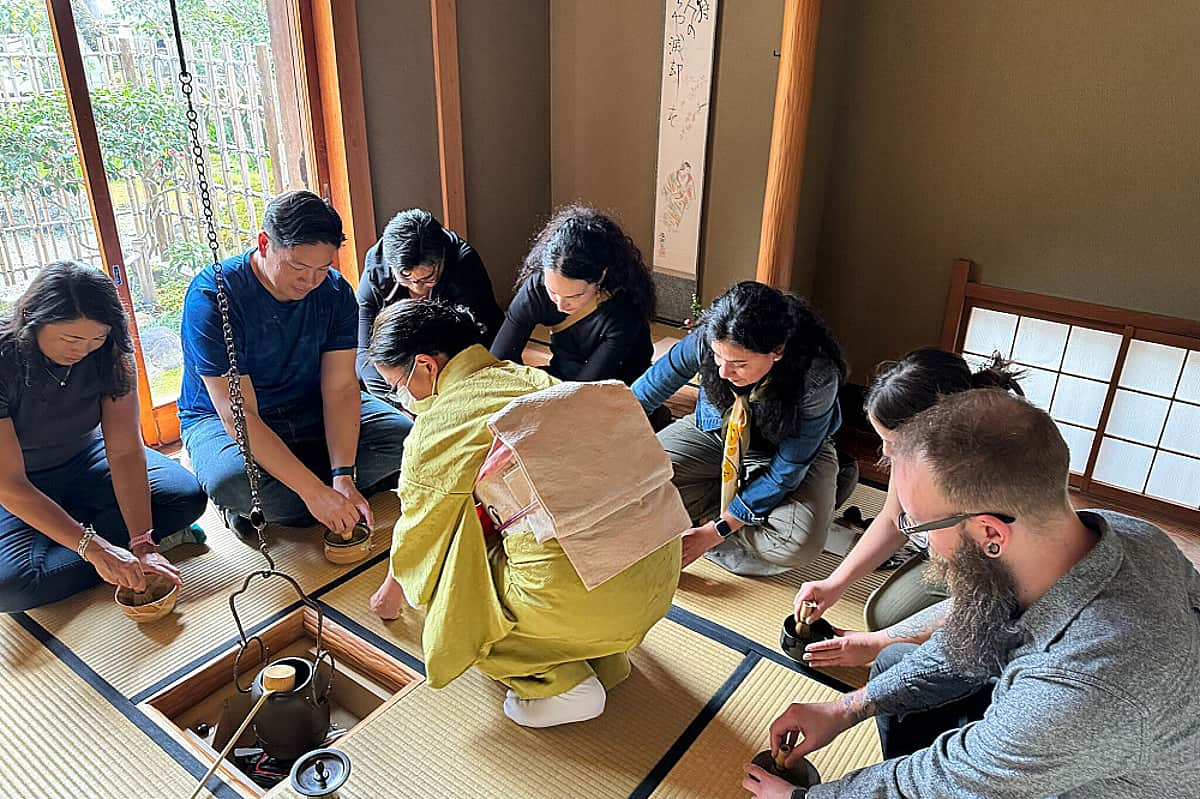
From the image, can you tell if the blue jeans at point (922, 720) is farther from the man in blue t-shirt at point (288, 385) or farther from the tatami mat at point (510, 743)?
the man in blue t-shirt at point (288, 385)

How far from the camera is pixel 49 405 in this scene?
2.24 meters

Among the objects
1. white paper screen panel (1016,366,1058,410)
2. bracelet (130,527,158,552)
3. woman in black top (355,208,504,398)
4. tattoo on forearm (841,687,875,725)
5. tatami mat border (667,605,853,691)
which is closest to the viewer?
tattoo on forearm (841,687,875,725)

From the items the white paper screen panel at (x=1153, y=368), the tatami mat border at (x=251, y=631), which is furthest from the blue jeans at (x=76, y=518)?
the white paper screen panel at (x=1153, y=368)

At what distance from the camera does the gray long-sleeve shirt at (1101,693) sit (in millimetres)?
1019

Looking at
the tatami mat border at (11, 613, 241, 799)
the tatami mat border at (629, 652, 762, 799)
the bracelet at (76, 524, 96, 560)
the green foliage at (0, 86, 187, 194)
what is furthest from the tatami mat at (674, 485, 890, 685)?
the green foliage at (0, 86, 187, 194)

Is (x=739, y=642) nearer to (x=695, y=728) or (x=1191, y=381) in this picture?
(x=695, y=728)

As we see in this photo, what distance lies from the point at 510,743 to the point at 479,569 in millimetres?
409

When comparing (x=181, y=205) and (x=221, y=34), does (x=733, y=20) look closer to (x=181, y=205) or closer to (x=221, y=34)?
(x=221, y=34)

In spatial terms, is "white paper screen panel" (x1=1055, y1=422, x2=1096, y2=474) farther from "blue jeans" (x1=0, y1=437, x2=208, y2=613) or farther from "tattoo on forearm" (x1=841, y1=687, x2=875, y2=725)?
"blue jeans" (x1=0, y1=437, x2=208, y2=613)

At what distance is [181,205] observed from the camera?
10.5 ft

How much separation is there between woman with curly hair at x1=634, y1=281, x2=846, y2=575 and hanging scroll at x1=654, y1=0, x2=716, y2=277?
149cm

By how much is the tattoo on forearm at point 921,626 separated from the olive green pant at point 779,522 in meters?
0.61

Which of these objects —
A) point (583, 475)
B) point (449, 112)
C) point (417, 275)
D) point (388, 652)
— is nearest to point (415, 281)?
point (417, 275)

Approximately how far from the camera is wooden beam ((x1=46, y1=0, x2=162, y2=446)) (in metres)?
2.71
